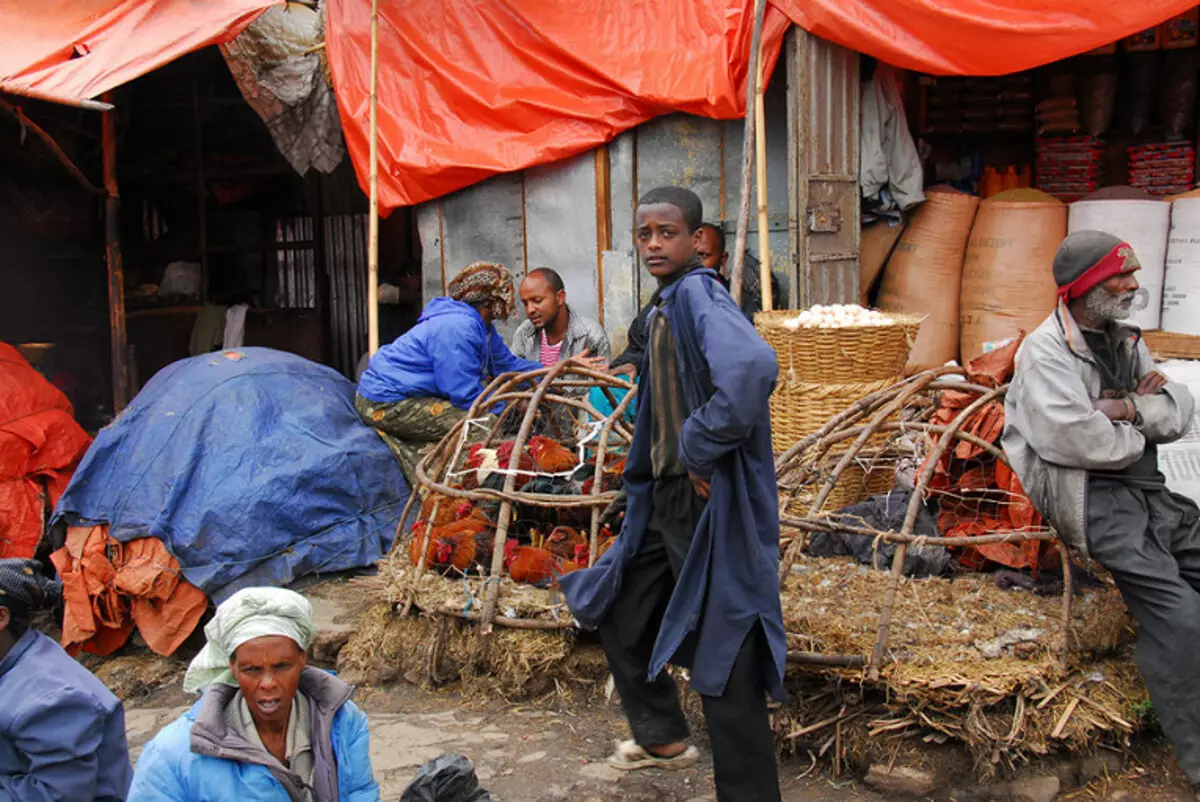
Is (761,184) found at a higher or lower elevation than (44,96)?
lower

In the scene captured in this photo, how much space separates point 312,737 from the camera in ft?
8.85

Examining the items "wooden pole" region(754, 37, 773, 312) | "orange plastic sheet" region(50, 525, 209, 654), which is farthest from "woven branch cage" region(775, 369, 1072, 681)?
"orange plastic sheet" region(50, 525, 209, 654)

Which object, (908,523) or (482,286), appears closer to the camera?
(908,523)

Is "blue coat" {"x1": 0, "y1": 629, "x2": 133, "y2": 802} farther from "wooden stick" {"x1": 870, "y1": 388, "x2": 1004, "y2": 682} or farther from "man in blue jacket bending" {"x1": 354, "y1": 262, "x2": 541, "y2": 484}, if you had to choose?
"man in blue jacket bending" {"x1": 354, "y1": 262, "x2": 541, "y2": 484}

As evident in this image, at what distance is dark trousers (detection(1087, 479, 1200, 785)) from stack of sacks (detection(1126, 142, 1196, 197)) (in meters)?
4.61

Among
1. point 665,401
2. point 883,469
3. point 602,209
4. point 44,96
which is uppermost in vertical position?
point 44,96

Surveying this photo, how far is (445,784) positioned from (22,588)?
1183 millimetres

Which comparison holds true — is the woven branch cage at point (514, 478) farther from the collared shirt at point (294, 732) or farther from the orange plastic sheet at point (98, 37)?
the orange plastic sheet at point (98, 37)

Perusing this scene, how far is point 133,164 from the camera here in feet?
33.2

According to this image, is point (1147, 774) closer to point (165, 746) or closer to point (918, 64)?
point (165, 746)

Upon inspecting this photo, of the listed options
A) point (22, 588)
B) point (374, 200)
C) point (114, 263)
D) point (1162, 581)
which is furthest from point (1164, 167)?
point (22, 588)

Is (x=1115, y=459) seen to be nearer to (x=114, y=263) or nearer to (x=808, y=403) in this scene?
(x=808, y=403)

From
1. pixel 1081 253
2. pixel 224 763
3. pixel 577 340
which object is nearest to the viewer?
pixel 224 763

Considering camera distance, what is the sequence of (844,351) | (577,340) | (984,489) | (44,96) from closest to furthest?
(984,489) → (844,351) → (44,96) → (577,340)
